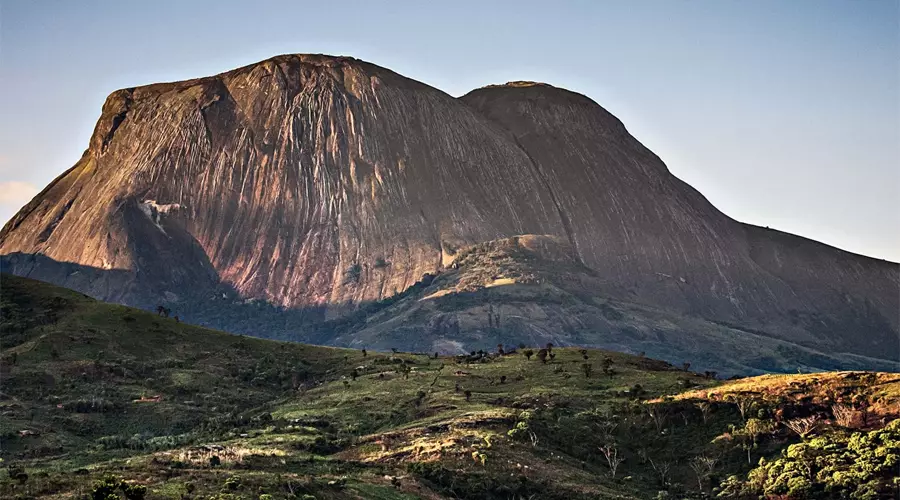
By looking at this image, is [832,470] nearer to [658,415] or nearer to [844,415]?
[844,415]

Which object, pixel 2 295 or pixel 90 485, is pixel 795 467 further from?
pixel 2 295

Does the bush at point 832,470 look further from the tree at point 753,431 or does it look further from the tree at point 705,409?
the tree at point 705,409

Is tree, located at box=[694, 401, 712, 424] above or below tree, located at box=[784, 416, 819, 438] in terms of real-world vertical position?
above

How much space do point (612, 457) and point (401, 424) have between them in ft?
72.0

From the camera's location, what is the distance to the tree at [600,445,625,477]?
106062mm

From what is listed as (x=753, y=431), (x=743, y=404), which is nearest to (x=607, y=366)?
(x=743, y=404)

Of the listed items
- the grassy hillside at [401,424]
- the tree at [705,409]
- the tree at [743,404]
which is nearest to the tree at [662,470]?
the grassy hillside at [401,424]

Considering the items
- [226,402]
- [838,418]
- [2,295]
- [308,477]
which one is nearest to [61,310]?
[2,295]

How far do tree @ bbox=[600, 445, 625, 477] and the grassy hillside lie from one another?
0.29 meters

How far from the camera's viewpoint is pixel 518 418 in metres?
113

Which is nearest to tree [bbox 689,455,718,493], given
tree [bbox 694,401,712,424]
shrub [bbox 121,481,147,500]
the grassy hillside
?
the grassy hillside

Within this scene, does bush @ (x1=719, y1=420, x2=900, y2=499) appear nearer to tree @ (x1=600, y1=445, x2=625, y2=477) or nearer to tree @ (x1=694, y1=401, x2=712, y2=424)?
tree @ (x1=600, y1=445, x2=625, y2=477)

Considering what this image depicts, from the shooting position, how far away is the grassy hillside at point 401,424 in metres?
91.3

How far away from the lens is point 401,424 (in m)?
119
